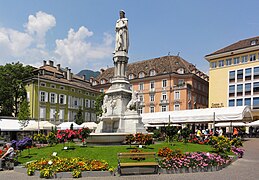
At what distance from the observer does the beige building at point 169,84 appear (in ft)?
198

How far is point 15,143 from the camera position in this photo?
15.5 m

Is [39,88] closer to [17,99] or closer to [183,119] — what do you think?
[17,99]

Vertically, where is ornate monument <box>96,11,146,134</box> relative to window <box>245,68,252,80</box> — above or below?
below

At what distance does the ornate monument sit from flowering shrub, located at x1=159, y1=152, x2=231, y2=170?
868 cm

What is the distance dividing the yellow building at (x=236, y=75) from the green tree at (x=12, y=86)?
122ft

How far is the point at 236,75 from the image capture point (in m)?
53.7

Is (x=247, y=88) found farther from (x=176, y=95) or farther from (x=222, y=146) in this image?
(x=222, y=146)

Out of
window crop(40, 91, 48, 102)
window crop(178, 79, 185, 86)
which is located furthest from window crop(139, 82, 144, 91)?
window crop(40, 91, 48, 102)

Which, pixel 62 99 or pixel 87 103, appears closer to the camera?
pixel 62 99

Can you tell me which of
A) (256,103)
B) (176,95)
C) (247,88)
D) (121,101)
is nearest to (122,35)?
(121,101)

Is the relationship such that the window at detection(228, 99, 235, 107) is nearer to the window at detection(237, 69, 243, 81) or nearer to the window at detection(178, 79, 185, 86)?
the window at detection(237, 69, 243, 81)

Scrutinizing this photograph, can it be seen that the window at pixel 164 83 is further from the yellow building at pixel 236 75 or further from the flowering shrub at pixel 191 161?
the flowering shrub at pixel 191 161

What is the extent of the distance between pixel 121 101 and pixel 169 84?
131 feet

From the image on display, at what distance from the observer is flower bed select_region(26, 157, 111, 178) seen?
11.1 metres
